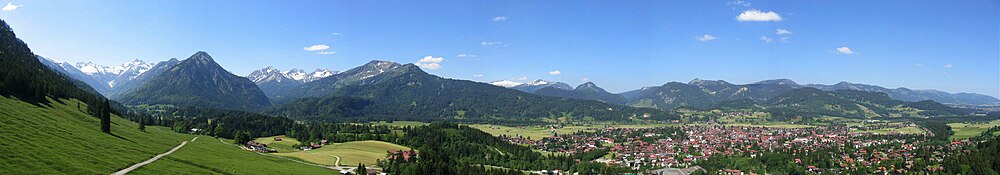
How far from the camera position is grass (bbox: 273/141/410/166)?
90.3m

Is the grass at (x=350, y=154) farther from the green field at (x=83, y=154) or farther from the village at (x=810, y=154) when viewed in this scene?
the village at (x=810, y=154)

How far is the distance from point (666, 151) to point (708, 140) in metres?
42.8

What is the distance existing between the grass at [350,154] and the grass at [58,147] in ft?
75.8

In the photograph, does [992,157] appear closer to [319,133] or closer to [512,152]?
[512,152]

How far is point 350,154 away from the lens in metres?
101

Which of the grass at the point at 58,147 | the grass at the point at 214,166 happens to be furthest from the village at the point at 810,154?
the grass at the point at 58,147

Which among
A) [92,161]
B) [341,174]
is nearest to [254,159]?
[341,174]

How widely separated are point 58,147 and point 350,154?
51881 millimetres

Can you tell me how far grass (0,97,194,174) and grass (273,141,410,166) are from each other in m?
23.1

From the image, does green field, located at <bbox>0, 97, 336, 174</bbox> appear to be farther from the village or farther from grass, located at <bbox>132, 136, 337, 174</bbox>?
the village

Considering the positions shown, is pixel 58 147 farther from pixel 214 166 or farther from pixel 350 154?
pixel 350 154

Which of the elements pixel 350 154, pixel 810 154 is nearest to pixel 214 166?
pixel 350 154

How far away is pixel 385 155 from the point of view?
107m

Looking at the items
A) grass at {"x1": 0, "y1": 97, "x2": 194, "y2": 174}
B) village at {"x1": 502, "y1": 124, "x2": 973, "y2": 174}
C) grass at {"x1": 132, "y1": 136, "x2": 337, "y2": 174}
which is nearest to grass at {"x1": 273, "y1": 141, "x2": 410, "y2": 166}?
grass at {"x1": 132, "y1": 136, "x2": 337, "y2": 174}
